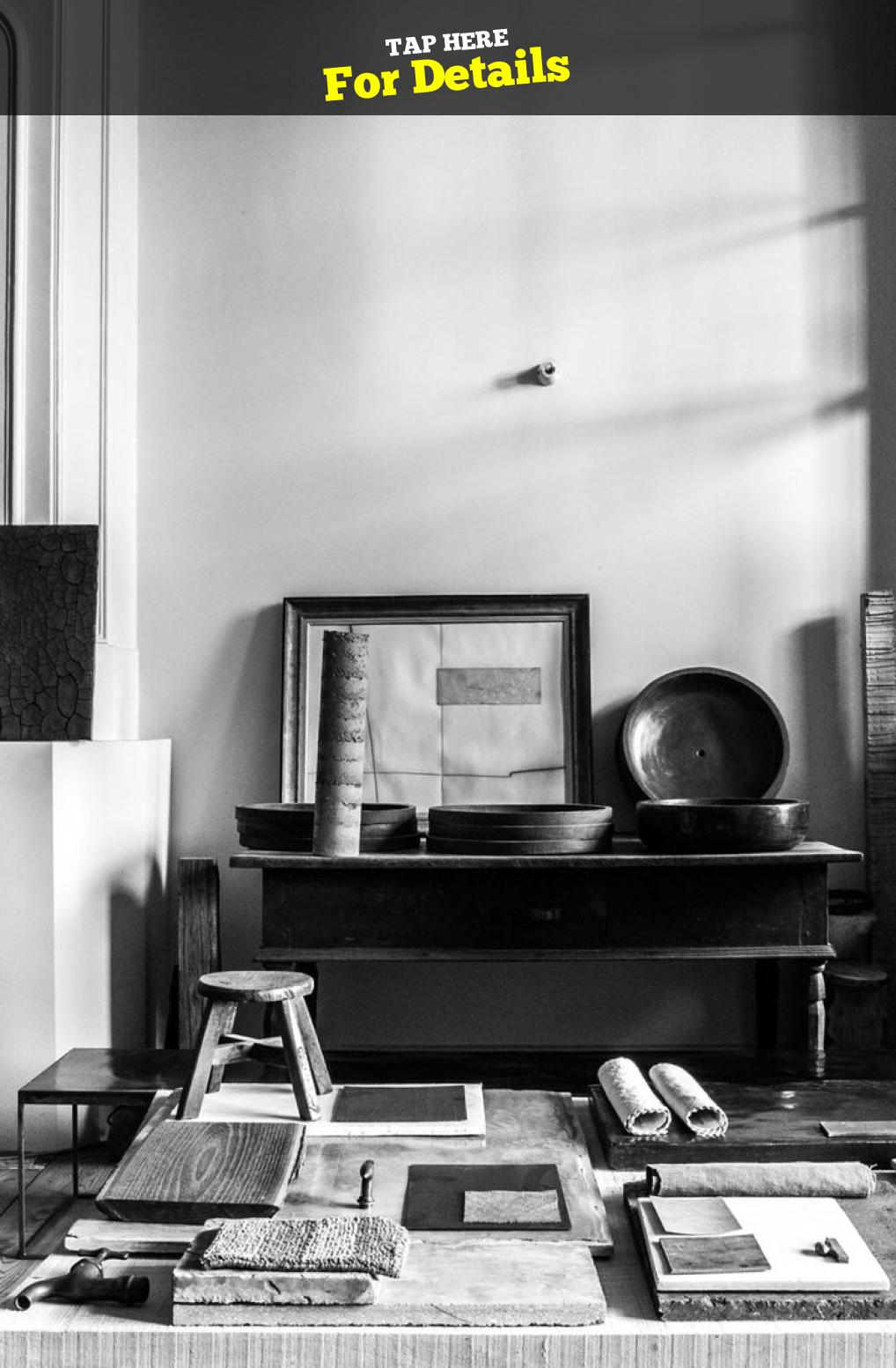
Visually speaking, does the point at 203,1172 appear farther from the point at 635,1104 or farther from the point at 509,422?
the point at 509,422

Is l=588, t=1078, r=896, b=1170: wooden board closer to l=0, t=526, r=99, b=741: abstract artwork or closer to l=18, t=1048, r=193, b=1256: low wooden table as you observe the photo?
l=18, t=1048, r=193, b=1256: low wooden table

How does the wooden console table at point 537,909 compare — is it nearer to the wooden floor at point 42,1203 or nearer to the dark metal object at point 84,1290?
the wooden floor at point 42,1203

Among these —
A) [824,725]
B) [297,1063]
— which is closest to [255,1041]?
[297,1063]

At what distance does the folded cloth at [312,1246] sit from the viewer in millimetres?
1366

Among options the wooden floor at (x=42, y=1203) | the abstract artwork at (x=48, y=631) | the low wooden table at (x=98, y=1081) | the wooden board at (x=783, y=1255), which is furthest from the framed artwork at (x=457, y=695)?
the wooden board at (x=783, y=1255)

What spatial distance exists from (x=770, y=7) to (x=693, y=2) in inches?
10.1

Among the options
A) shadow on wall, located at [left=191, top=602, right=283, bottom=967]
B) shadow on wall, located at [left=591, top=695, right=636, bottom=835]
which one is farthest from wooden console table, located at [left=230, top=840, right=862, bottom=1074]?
shadow on wall, located at [left=191, top=602, right=283, bottom=967]

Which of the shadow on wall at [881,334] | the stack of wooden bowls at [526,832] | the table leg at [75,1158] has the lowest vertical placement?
the table leg at [75,1158]

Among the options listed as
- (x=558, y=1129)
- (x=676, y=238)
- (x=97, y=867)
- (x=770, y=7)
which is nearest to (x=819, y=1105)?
(x=558, y=1129)

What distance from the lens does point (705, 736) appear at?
4301 millimetres

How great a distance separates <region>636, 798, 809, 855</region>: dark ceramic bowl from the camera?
343 cm

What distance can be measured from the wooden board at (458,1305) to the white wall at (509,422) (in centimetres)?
298

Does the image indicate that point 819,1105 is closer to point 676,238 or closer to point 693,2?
point 676,238

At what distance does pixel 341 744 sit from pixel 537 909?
734 millimetres
